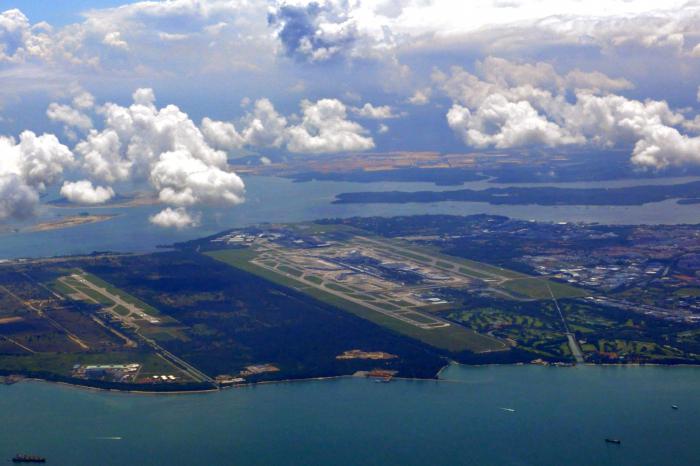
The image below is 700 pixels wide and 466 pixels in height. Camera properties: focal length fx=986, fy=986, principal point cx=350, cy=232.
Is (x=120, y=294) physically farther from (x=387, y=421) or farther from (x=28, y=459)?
(x=387, y=421)

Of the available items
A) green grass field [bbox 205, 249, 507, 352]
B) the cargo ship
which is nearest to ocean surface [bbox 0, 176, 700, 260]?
green grass field [bbox 205, 249, 507, 352]

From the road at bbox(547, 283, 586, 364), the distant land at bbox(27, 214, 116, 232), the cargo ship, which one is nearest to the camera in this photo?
the cargo ship

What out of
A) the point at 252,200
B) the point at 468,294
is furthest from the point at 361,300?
the point at 252,200

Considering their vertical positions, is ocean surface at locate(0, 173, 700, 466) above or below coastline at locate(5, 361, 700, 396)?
below

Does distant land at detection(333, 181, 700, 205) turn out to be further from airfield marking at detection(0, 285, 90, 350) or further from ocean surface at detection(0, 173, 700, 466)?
ocean surface at detection(0, 173, 700, 466)

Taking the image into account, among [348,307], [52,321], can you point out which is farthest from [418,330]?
[52,321]

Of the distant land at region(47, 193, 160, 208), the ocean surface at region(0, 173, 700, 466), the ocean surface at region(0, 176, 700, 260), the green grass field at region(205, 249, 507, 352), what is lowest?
the ocean surface at region(0, 173, 700, 466)
